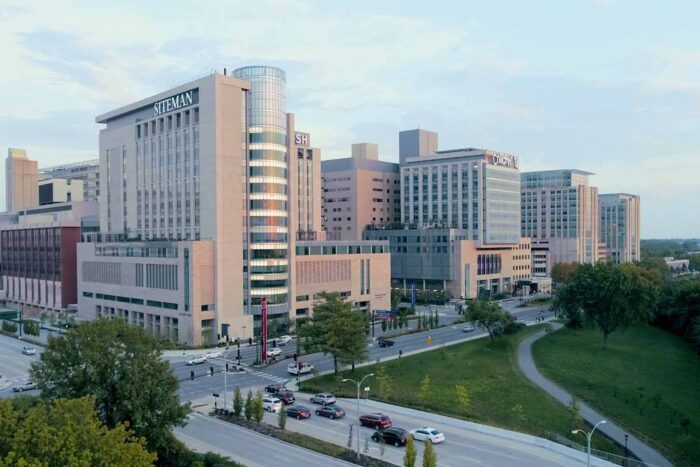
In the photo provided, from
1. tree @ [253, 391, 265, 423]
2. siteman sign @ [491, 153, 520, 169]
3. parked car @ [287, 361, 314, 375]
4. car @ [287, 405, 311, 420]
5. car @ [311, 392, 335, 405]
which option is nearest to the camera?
tree @ [253, 391, 265, 423]

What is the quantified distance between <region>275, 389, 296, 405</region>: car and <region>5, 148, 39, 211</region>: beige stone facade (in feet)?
455

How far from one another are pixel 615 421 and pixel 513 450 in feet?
63.8

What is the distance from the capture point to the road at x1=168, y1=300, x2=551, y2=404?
68.0 m

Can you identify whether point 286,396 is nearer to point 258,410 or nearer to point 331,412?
point 331,412

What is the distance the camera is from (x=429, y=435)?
161ft

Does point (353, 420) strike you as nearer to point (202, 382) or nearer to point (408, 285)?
point (202, 382)

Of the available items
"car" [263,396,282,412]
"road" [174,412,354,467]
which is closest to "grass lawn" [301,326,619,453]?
"car" [263,396,282,412]

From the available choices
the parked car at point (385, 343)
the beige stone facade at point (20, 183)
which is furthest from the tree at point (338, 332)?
the beige stone facade at point (20, 183)

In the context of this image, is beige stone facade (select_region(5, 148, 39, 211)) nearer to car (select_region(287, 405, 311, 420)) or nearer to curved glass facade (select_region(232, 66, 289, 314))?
curved glass facade (select_region(232, 66, 289, 314))

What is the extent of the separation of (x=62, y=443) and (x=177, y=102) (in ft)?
270

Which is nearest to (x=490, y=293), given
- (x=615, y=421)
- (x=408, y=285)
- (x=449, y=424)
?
(x=408, y=285)

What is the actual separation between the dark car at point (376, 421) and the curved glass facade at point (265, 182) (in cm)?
5025

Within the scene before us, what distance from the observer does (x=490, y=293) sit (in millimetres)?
159875

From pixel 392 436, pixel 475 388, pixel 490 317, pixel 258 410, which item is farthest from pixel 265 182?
pixel 392 436
